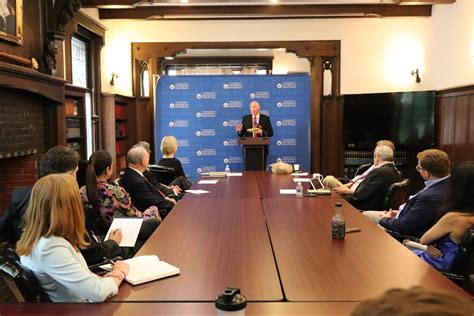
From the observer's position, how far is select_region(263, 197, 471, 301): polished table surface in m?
1.84

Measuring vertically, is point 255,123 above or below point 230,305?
above

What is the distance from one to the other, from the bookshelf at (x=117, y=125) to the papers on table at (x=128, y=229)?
5.07 m

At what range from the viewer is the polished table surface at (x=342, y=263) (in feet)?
6.05

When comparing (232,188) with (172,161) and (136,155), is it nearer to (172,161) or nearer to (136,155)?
(136,155)

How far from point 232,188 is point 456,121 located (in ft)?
13.7

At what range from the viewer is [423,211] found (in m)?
3.27

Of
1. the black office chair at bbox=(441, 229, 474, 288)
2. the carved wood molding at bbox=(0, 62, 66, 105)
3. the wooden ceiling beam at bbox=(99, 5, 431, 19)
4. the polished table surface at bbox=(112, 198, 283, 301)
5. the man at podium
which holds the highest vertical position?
the wooden ceiling beam at bbox=(99, 5, 431, 19)

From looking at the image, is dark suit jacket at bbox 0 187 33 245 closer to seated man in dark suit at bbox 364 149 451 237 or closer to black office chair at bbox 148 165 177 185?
seated man in dark suit at bbox 364 149 451 237

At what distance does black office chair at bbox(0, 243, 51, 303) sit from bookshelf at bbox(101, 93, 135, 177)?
6198 millimetres

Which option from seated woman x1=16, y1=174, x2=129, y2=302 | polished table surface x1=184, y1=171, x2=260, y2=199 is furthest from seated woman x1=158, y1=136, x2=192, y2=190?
seated woman x1=16, y1=174, x2=129, y2=302

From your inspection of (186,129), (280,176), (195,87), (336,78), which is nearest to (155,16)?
(195,87)

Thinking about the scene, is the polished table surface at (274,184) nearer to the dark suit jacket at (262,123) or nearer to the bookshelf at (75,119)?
the dark suit jacket at (262,123)

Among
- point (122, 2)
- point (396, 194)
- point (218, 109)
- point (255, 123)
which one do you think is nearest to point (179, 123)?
point (218, 109)

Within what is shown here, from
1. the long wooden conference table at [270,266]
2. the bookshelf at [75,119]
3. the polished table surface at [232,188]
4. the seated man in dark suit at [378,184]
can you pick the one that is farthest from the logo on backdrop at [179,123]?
the long wooden conference table at [270,266]
